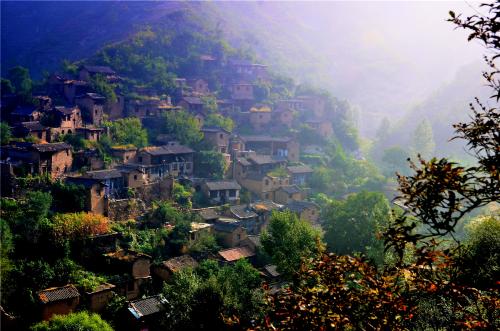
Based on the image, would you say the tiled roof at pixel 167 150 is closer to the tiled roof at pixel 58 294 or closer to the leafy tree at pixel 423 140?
the tiled roof at pixel 58 294

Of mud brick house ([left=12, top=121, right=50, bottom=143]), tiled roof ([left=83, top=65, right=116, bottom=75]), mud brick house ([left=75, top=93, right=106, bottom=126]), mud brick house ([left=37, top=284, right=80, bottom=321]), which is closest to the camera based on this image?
mud brick house ([left=37, top=284, right=80, bottom=321])

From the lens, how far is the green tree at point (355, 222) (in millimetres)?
21484

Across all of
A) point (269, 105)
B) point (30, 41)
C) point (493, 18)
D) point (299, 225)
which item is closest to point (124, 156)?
point (299, 225)

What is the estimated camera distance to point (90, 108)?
2875cm

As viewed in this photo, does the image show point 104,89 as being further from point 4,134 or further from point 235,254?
point 235,254

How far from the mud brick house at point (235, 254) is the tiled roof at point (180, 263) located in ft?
4.05

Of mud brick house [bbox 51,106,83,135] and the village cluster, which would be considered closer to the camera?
the village cluster

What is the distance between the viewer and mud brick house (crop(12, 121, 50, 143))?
24.0 m

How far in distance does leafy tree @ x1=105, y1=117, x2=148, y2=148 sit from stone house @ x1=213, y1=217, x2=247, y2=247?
7809 millimetres

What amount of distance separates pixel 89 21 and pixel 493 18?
2789 inches

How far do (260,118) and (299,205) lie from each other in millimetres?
12379

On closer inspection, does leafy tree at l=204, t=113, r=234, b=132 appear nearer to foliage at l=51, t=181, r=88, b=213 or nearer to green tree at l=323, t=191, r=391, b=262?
green tree at l=323, t=191, r=391, b=262

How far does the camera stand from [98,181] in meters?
20.7

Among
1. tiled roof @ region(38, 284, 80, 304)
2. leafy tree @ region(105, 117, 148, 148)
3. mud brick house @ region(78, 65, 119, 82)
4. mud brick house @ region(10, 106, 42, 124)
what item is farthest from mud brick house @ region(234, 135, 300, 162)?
tiled roof @ region(38, 284, 80, 304)
